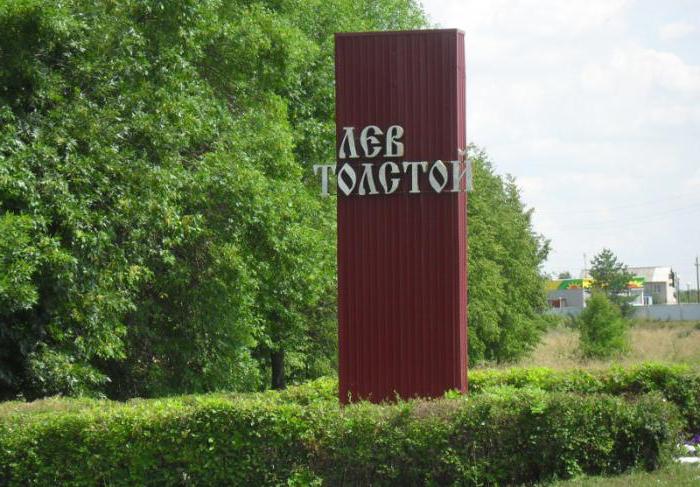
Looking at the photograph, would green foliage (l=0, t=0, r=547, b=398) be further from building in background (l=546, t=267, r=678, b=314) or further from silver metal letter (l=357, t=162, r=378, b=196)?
building in background (l=546, t=267, r=678, b=314)

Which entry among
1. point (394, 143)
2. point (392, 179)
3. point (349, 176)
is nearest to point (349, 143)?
point (349, 176)

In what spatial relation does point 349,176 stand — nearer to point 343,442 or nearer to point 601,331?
point 343,442

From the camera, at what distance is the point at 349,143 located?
11.8 meters

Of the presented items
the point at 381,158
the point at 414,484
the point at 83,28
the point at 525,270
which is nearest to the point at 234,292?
the point at 83,28

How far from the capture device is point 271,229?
1942cm

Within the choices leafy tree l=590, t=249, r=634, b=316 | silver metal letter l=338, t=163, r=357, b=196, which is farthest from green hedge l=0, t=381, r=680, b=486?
leafy tree l=590, t=249, r=634, b=316

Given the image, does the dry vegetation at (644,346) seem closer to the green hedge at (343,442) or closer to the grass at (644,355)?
the grass at (644,355)

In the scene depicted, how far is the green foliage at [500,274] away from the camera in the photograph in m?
34.4

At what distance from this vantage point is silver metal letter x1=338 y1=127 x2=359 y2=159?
464 inches

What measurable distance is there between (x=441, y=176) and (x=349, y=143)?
44.9 inches

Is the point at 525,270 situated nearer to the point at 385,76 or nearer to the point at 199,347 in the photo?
the point at 199,347

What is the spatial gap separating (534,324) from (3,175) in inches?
1387

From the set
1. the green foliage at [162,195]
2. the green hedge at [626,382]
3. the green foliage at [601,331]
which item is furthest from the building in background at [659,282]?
the green hedge at [626,382]

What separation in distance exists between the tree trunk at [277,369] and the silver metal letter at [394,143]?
46.8ft
